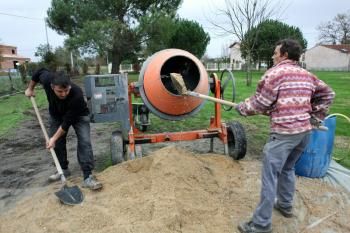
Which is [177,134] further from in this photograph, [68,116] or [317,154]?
[317,154]

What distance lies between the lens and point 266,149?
10.3 feet

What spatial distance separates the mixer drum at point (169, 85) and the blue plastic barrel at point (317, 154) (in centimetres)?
152

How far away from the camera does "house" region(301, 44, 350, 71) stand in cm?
5338

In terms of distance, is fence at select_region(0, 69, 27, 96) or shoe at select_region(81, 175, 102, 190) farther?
fence at select_region(0, 69, 27, 96)

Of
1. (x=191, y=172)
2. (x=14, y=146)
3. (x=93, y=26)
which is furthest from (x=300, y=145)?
(x=93, y=26)

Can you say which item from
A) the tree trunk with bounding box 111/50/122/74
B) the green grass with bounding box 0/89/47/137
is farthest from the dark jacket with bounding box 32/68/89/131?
the tree trunk with bounding box 111/50/122/74

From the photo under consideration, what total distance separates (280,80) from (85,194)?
7.82 feet

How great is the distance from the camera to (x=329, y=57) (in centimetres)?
5462

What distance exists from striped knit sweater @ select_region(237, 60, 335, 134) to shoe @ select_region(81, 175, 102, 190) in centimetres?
193

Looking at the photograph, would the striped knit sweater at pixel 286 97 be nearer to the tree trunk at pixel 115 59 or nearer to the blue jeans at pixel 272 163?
the blue jeans at pixel 272 163

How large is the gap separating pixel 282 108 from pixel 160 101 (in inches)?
80.7

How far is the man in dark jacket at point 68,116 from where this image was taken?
13.1 feet

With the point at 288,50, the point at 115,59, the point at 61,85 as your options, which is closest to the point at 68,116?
the point at 61,85

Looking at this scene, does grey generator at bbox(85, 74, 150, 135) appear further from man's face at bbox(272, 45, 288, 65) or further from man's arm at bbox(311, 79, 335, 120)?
man's arm at bbox(311, 79, 335, 120)
